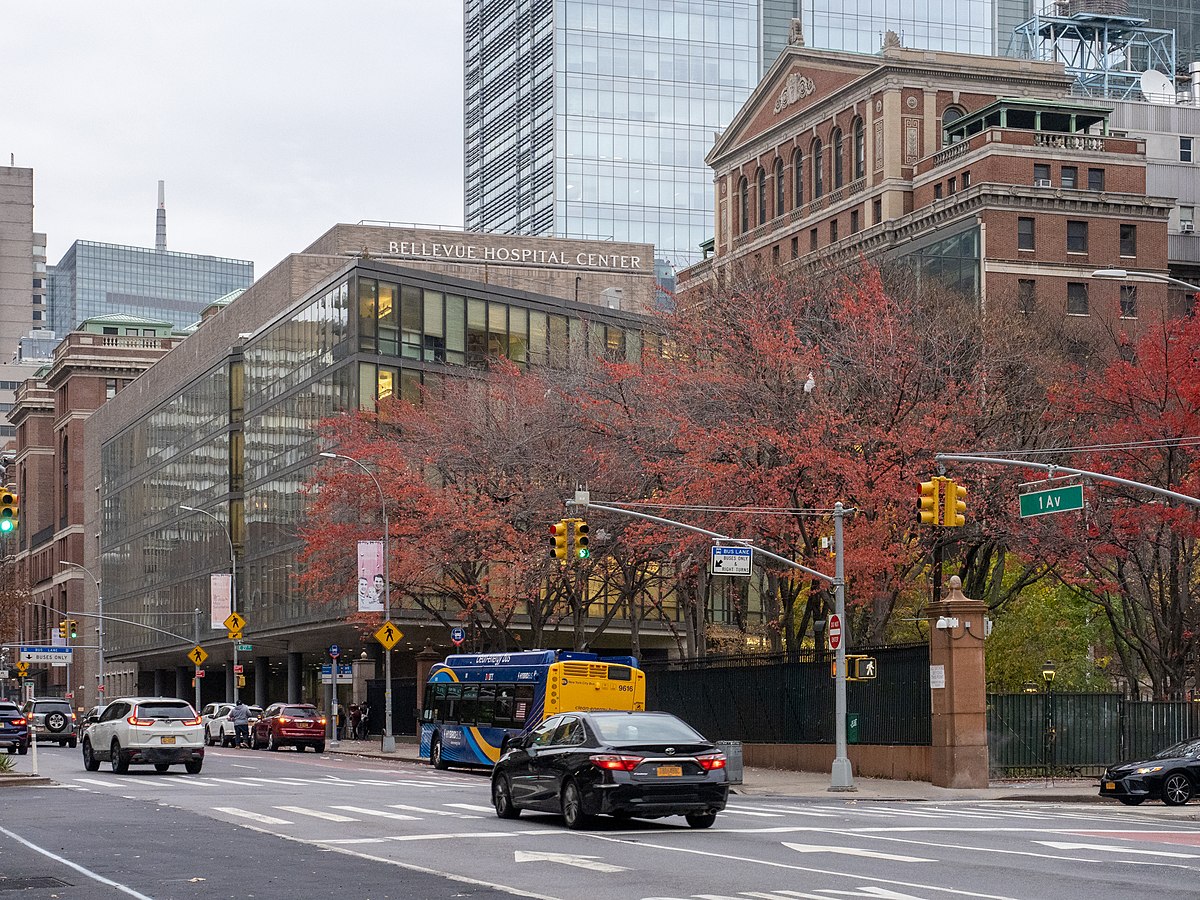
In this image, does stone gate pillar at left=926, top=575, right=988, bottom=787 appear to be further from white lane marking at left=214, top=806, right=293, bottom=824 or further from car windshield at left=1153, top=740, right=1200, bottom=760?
white lane marking at left=214, top=806, right=293, bottom=824

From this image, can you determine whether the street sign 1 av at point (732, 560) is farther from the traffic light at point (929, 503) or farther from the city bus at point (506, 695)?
the traffic light at point (929, 503)

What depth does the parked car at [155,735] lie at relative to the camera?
3900 cm

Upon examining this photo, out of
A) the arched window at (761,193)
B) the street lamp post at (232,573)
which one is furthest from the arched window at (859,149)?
the street lamp post at (232,573)

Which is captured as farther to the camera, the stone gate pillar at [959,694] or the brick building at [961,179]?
the brick building at [961,179]

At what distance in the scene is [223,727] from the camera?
6588 cm

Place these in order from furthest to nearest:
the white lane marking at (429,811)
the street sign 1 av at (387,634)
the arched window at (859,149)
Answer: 1. the arched window at (859,149)
2. the street sign 1 av at (387,634)
3. the white lane marking at (429,811)

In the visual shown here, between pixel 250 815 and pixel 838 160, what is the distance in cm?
7985

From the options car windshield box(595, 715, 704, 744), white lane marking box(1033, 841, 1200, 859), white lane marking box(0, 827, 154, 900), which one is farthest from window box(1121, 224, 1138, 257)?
white lane marking box(0, 827, 154, 900)

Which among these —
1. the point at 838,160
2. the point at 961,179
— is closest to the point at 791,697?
the point at 961,179

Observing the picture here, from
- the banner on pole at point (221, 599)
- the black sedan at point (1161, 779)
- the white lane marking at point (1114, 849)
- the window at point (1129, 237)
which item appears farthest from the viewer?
the window at point (1129, 237)

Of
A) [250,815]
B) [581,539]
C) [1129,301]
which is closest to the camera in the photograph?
[250,815]

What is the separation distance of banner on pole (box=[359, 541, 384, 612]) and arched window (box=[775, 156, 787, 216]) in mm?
55726

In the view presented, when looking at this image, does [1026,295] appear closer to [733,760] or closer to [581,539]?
[581,539]

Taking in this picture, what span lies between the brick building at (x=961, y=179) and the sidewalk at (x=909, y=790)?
139ft
